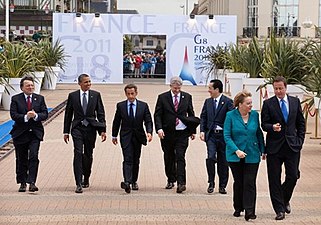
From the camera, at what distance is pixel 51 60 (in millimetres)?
33688

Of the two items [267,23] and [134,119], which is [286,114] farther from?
[267,23]

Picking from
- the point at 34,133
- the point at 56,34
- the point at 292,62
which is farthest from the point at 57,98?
the point at 34,133

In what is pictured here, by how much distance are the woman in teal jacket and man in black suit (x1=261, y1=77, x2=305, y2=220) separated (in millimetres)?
148

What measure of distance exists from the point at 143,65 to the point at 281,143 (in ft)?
129

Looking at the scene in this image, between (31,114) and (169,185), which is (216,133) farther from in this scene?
(31,114)

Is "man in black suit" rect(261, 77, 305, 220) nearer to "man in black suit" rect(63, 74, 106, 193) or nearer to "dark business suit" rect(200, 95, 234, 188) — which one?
"dark business suit" rect(200, 95, 234, 188)

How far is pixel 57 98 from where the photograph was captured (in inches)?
1158

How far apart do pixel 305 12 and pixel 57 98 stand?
4296 cm

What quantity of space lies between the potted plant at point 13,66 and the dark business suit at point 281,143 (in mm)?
14146

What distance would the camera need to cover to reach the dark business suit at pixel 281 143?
919 cm

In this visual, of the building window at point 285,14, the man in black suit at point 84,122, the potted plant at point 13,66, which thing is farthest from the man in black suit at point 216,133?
the building window at point 285,14

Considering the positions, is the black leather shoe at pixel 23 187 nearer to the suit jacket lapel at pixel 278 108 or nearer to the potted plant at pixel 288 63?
the suit jacket lapel at pixel 278 108

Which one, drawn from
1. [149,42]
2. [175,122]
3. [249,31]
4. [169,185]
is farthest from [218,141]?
[149,42]

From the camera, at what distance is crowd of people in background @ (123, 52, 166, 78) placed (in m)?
47.0
